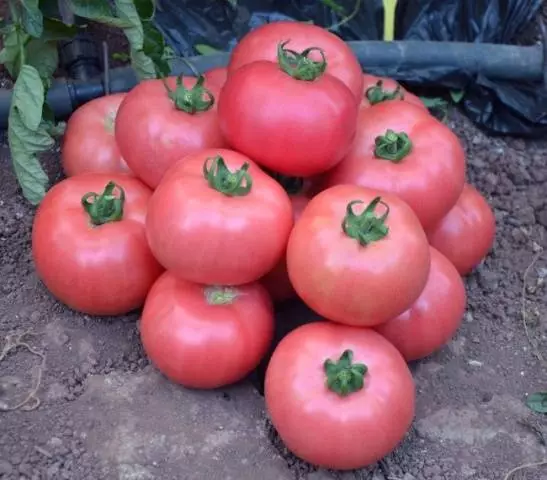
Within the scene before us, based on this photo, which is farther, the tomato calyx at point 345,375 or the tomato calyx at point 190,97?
the tomato calyx at point 190,97

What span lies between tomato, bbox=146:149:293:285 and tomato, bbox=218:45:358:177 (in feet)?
0.27

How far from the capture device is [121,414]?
6.45 ft

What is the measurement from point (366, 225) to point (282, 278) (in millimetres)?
371

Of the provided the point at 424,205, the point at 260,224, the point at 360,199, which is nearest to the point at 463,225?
the point at 424,205

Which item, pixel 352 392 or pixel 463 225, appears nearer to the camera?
pixel 352 392

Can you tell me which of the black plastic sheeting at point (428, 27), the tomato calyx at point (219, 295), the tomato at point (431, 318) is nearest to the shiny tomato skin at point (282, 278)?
the tomato calyx at point (219, 295)

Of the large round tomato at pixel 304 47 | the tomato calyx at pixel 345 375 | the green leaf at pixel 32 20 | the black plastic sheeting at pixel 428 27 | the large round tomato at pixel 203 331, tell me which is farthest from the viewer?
the black plastic sheeting at pixel 428 27

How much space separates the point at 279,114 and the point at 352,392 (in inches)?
23.1

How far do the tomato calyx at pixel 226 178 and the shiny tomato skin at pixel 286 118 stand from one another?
0.12 m

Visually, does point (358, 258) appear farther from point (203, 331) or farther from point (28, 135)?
point (28, 135)

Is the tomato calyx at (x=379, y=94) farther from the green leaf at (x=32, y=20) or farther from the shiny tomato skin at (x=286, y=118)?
the green leaf at (x=32, y=20)

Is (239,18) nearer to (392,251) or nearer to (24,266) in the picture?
(24,266)

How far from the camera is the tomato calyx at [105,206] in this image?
204 centimetres

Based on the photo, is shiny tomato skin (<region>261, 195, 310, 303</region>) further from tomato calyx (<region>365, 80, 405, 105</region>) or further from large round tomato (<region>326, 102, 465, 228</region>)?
tomato calyx (<region>365, 80, 405, 105</region>)
